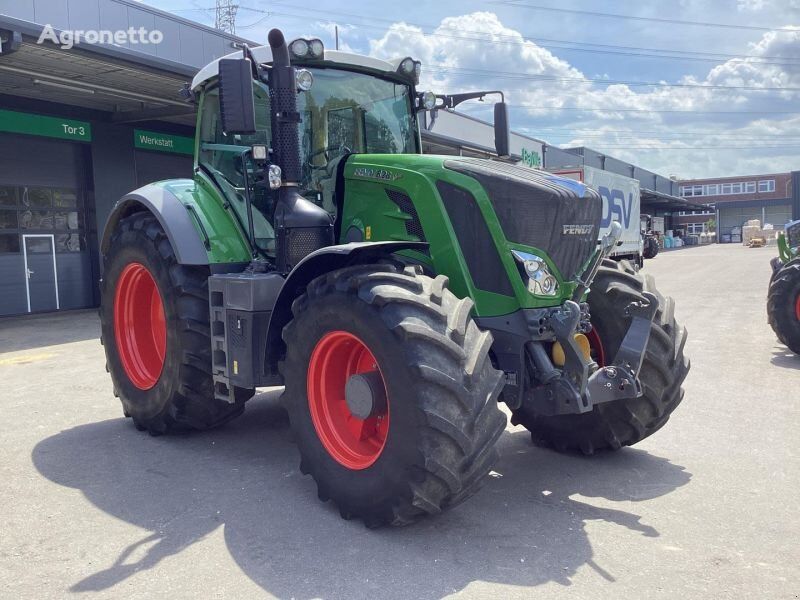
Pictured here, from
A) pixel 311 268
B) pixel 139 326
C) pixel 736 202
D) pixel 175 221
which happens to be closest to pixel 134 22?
pixel 139 326

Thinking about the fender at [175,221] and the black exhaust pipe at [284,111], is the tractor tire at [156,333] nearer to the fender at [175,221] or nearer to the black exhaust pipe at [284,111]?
the fender at [175,221]

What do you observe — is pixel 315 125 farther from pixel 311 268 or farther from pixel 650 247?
pixel 650 247

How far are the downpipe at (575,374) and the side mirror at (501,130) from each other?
1.75 metres

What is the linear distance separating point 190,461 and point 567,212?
10.1ft

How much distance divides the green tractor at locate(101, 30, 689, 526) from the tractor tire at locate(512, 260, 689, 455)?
0.01 metres

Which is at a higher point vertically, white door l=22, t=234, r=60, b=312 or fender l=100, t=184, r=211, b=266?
fender l=100, t=184, r=211, b=266

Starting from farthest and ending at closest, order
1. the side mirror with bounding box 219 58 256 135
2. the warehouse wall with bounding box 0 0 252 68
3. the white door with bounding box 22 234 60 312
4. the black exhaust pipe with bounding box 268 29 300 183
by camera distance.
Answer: the white door with bounding box 22 234 60 312
the warehouse wall with bounding box 0 0 252 68
the black exhaust pipe with bounding box 268 29 300 183
the side mirror with bounding box 219 58 256 135

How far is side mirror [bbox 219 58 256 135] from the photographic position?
4.12 metres

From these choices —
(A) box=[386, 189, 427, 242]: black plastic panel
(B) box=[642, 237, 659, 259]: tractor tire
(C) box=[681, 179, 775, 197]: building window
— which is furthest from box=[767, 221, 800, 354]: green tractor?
(C) box=[681, 179, 775, 197]: building window

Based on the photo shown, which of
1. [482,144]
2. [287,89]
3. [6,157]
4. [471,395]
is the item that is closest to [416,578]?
[471,395]

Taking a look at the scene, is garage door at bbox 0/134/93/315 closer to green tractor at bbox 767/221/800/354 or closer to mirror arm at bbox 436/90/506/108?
mirror arm at bbox 436/90/506/108

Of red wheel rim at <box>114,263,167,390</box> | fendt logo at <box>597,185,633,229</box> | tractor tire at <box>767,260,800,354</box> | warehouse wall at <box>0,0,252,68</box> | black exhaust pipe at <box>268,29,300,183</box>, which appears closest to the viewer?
black exhaust pipe at <box>268,29,300,183</box>

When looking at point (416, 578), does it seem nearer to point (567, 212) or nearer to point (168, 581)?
point (168, 581)

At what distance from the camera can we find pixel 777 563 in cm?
341
